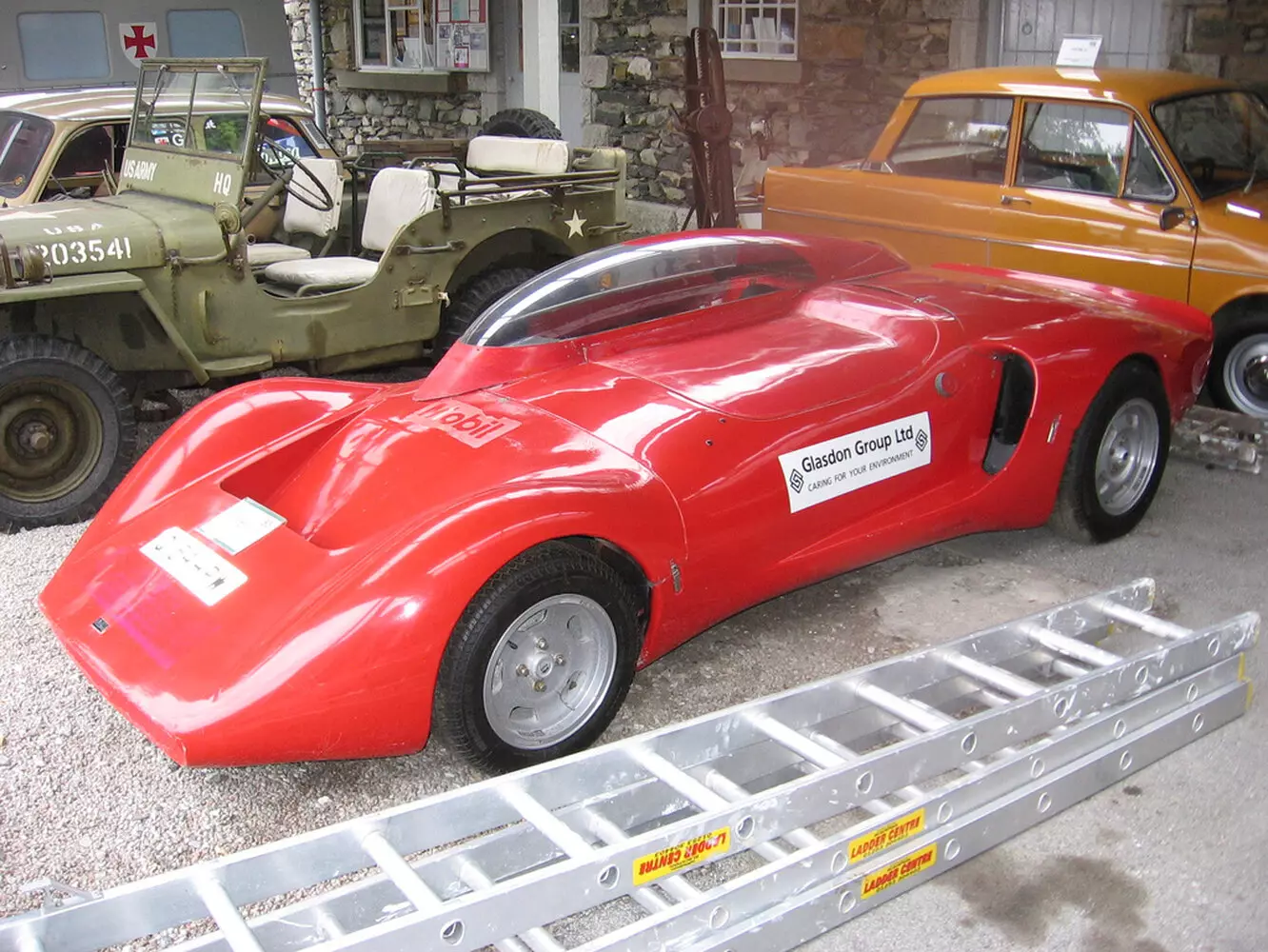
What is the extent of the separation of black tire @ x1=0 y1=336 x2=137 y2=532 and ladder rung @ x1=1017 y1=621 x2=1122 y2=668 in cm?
357

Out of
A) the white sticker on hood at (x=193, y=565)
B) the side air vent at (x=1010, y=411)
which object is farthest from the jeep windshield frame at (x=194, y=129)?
the side air vent at (x=1010, y=411)

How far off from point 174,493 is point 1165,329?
3.33 meters

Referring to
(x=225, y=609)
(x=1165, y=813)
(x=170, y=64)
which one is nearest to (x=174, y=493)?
(x=225, y=609)

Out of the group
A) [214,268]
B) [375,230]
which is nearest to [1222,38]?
Answer: [375,230]

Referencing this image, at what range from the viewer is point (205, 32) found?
33.8 ft

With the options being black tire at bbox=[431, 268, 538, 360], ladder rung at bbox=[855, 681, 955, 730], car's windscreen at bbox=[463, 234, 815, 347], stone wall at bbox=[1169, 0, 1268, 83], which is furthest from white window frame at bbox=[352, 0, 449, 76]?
ladder rung at bbox=[855, 681, 955, 730]

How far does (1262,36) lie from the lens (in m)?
7.30

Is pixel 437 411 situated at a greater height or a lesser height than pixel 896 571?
greater

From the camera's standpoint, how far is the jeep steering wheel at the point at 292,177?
19.8 feet

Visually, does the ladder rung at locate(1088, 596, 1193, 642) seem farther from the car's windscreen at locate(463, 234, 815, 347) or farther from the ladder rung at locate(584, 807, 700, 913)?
the ladder rung at locate(584, 807, 700, 913)

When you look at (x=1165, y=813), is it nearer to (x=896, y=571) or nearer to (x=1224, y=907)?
(x=1224, y=907)

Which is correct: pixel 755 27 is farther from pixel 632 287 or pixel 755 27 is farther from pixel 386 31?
pixel 632 287

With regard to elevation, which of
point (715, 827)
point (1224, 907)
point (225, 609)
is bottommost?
point (1224, 907)

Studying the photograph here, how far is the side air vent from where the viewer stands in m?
3.95
